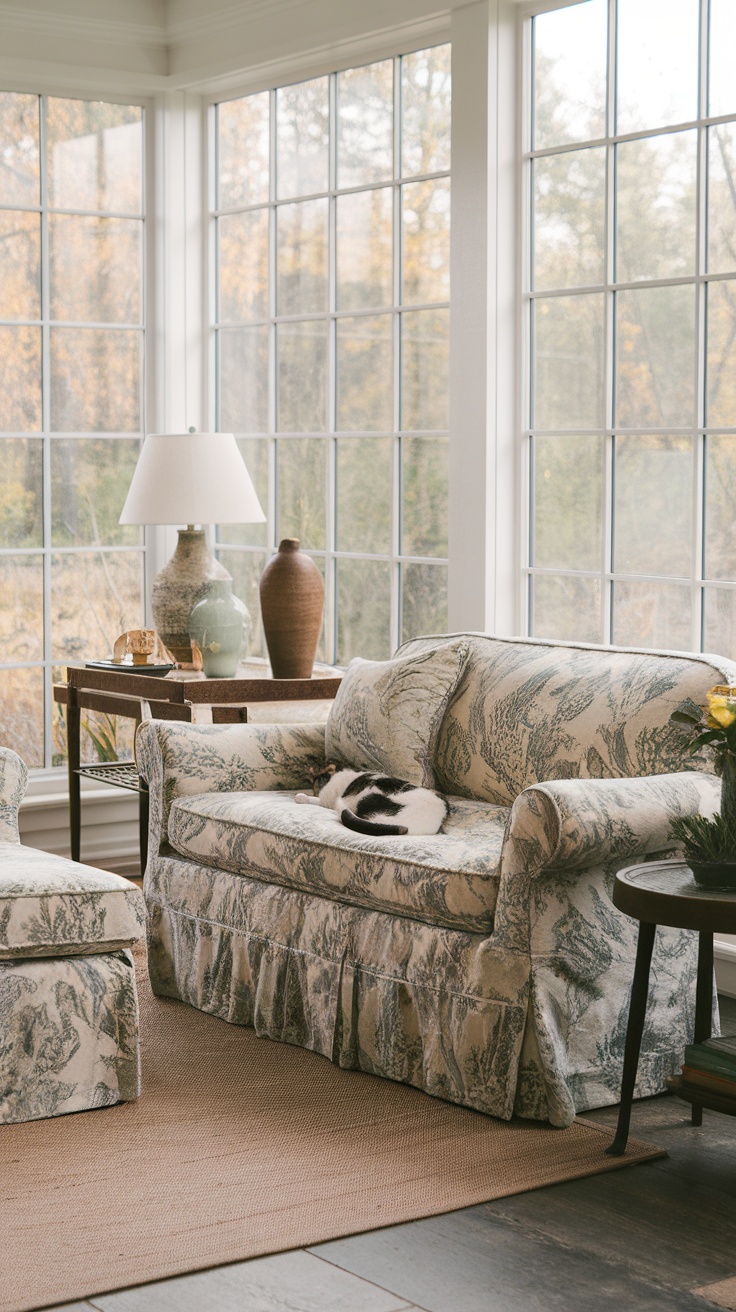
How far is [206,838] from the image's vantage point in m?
3.73

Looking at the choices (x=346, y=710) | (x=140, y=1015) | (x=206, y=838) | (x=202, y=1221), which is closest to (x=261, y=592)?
(x=346, y=710)

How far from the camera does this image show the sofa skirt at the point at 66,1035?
3.01 m

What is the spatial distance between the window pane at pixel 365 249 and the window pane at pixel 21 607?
138 centimetres

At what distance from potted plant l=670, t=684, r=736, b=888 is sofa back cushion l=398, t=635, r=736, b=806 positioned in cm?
17

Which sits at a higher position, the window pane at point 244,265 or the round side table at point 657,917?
the window pane at point 244,265

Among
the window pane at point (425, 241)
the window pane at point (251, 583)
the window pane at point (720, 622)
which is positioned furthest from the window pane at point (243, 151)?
the window pane at point (720, 622)

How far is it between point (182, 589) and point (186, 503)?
0.26 metres

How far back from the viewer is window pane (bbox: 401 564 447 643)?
15.5ft

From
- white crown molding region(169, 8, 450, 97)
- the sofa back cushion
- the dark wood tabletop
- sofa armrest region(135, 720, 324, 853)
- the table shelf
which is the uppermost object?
white crown molding region(169, 8, 450, 97)

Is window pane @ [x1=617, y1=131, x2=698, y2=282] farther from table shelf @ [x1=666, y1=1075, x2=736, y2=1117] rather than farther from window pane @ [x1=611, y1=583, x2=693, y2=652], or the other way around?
table shelf @ [x1=666, y1=1075, x2=736, y2=1117]

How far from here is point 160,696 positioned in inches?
178

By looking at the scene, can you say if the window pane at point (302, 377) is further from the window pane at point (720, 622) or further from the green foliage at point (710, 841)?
the green foliage at point (710, 841)

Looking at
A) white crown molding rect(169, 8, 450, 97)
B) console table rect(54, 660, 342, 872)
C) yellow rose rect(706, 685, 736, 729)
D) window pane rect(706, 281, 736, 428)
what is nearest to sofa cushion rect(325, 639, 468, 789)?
console table rect(54, 660, 342, 872)

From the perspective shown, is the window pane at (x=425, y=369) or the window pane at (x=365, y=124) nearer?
the window pane at (x=425, y=369)
